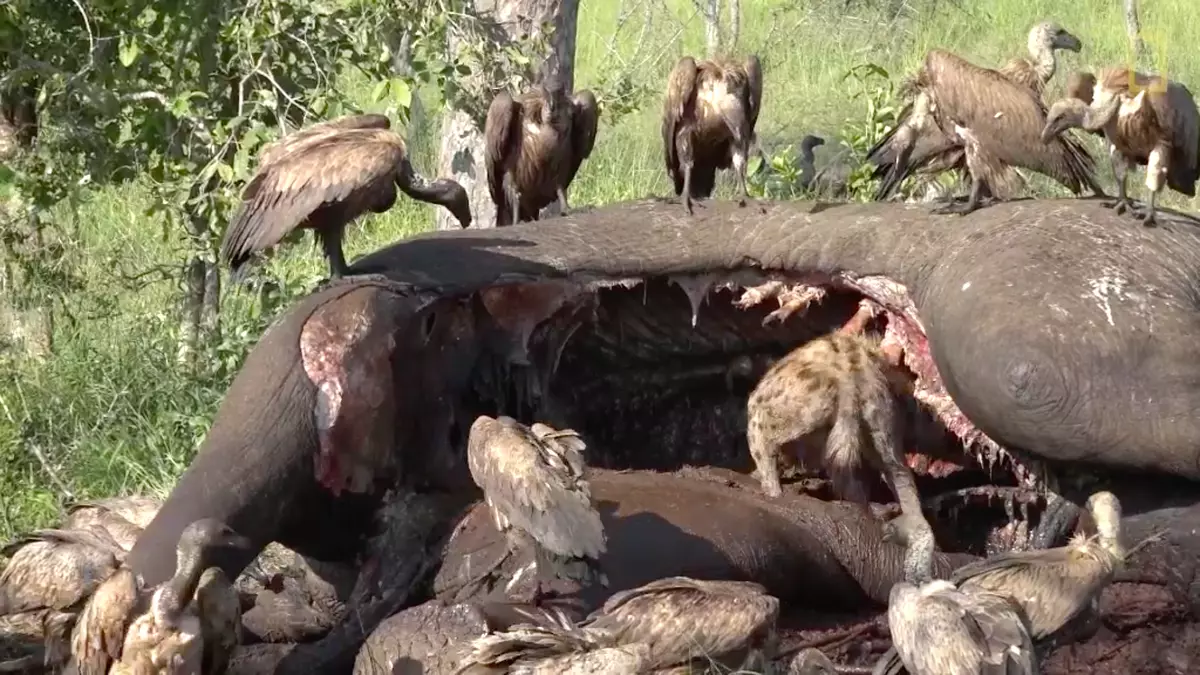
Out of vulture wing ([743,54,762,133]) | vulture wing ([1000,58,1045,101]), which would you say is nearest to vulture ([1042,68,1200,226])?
vulture wing ([1000,58,1045,101])

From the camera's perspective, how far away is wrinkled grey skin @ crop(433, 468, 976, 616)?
5.00 m

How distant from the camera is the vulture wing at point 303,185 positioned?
16.9 feet

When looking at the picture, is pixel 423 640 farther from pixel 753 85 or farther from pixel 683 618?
pixel 753 85

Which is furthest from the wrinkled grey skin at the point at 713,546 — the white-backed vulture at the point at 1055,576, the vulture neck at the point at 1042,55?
the vulture neck at the point at 1042,55

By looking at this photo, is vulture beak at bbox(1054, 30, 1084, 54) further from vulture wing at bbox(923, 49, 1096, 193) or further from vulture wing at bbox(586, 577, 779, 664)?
vulture wing at bbox(586, 577, 779, 664)

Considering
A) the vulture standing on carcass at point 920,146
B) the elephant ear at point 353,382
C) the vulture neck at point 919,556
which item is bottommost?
the vulture neck at point 919,556

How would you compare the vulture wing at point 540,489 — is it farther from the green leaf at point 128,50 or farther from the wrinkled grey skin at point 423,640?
the green leaf at point 128,50

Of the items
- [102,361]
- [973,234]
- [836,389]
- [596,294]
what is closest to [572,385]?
[596,294]

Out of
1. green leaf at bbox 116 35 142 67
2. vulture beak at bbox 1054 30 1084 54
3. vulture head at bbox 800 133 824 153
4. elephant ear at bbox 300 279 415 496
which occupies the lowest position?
vulture head at bbox 800 133 824 153

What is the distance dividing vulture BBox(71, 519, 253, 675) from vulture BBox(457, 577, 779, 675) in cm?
67

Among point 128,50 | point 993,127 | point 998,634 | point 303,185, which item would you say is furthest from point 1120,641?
point 128,50

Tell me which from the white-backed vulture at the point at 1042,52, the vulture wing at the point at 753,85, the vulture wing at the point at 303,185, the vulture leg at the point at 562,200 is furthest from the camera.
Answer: the white-backed vulture at the point at 1042,52

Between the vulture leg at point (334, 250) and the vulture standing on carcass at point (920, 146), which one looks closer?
the vulture leg at point (334, 250)

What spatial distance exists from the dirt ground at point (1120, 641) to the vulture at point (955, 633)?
49 centimetres
